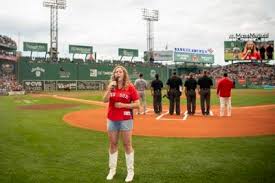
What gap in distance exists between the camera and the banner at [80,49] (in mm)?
71812

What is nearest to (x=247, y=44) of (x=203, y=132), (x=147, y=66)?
(x=147, y=66)

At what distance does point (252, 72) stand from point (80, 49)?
3579 centimetres

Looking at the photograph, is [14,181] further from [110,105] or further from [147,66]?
[147,66]

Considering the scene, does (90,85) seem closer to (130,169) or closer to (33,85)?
(33,85)

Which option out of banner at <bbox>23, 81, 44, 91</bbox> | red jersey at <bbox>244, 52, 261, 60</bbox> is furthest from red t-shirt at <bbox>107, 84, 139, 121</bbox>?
red jersey at <bbox>244, 52, 261, 60</bbox>

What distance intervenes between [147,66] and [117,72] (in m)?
69.0

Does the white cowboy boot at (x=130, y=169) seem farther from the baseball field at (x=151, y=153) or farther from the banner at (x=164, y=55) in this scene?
the banner at (x=164, y=55)

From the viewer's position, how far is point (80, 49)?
72.9 m

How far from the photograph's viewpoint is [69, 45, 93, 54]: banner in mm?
71812

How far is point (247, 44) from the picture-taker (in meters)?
72.6

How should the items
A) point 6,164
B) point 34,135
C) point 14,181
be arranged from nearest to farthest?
point 14,181
point 6,164
point 34,135

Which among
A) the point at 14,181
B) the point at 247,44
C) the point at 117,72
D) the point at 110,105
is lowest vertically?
the point at 14,181

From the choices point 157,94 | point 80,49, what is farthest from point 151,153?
point 80,49

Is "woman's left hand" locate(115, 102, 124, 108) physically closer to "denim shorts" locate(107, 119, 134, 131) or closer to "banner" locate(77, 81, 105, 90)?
"denim shorts" locate(107, 119, 134, 131)
